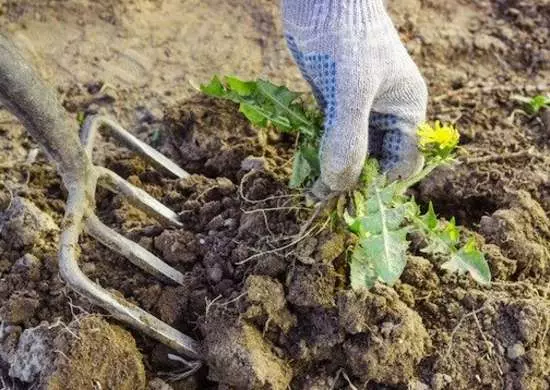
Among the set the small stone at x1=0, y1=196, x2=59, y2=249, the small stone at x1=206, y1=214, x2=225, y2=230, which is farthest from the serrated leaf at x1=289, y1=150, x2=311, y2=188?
the small stone at x1=0, y1=196, x2=59, y2=249

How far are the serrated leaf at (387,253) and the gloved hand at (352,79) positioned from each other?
210 millimetres

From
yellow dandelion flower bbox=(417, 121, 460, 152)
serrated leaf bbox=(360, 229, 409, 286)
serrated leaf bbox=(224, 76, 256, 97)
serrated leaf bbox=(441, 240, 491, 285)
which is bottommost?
serrated leaf bbox=(441, 240, 491, 285)

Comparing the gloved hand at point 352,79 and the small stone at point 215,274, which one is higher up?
the gloved hand at point 352,79

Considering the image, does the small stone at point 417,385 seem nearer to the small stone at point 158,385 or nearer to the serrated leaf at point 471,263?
the serrated leaf at point 471,263

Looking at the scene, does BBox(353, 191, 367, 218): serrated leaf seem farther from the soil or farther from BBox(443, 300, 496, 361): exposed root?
BBox(443, 300, 496, 361): exposed root

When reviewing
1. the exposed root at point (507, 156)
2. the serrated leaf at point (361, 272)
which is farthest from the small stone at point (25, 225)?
the exposed root at point (507, 156)

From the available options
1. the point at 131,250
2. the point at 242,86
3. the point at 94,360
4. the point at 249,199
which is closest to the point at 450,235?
the point at 249,199

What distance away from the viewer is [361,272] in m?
2.21

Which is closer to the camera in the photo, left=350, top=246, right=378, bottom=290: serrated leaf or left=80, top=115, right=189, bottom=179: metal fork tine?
left=350, top=246, right=378, bottom=290: serrated leaf

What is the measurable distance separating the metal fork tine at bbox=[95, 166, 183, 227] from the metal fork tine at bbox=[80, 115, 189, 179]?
0.50 ft

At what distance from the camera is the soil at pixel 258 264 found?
7.24ft

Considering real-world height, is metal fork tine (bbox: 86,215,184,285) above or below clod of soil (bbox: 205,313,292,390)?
above

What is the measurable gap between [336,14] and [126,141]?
0.87m

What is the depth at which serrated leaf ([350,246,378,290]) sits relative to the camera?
2.19 metres
